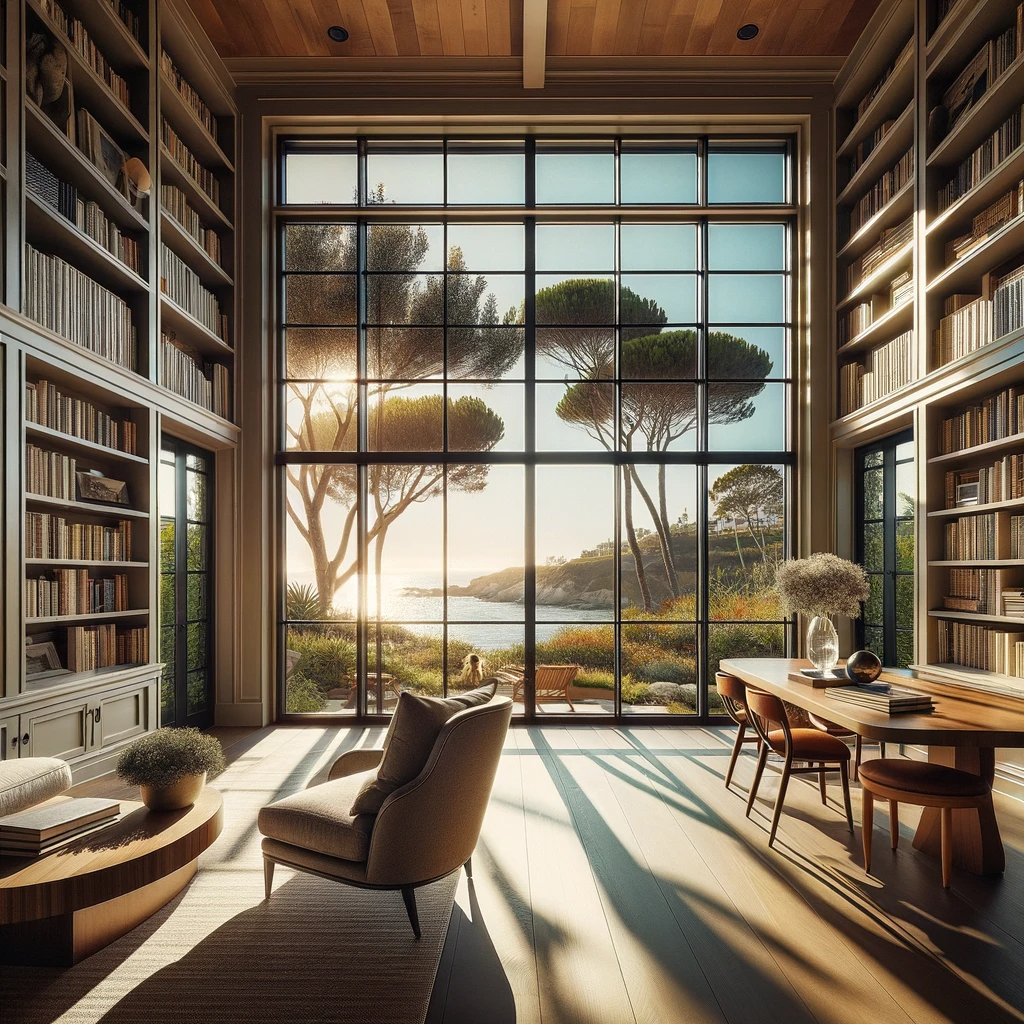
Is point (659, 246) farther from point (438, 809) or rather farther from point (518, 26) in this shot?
point (438, 809)

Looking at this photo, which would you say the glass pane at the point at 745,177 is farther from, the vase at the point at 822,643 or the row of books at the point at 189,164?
the row of books at the point at 189,164

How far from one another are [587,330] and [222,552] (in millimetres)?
3805

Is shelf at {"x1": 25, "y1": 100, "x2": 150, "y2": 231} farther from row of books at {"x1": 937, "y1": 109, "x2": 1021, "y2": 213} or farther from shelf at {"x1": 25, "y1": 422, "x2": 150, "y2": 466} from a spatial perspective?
row of books at {"x1": 937, "y1": 109, "x2": 1021, "y2": 213}

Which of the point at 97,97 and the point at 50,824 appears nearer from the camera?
the point at 50,824

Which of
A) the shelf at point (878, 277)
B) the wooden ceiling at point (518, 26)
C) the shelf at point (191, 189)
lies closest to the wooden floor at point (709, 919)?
the shelf at point (878, 277)

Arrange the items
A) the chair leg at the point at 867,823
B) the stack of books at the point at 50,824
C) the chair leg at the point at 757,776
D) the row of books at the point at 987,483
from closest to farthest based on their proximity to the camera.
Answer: the stack of books at the point at 50,824
the chair leg at the point at 867,823
the chair leg at the point at 757,776
the row of books at the point at 987,483

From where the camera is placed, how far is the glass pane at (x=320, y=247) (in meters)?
6.60

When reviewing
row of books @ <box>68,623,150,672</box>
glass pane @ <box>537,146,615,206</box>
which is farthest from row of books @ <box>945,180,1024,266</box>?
row of books @ <box>68,623,150,672</box>

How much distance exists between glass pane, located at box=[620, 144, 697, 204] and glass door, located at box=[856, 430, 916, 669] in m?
2.86

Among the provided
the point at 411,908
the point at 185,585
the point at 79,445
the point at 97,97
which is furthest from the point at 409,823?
the point at 97,97

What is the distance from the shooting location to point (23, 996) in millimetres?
2316

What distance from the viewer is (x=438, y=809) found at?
268cm

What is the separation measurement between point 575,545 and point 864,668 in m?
3.02

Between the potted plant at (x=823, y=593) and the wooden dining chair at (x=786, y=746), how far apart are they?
0.50m
